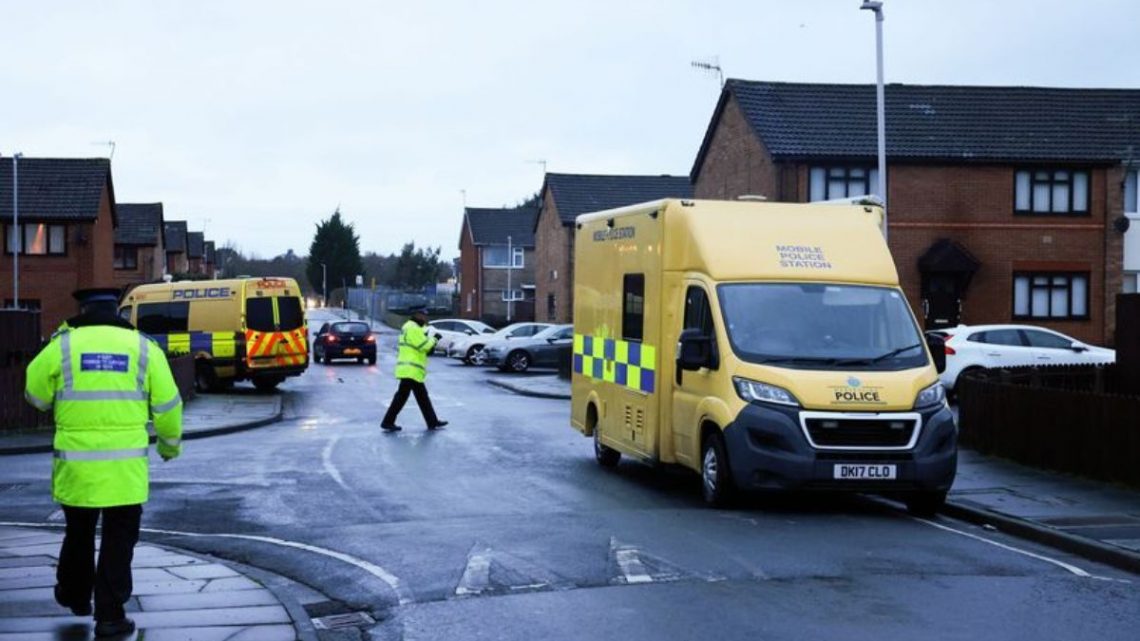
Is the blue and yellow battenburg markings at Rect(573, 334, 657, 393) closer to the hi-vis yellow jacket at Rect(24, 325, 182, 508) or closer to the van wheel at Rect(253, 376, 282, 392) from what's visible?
the hi-vis yellow jacket at Rect(24, 325, 182, 508)

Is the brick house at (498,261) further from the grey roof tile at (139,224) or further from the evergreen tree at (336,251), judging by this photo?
the evergreen tree at (336,251)

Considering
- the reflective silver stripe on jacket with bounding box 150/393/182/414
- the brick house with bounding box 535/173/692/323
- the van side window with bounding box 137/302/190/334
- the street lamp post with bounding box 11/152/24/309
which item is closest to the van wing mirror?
the reflective silver stripe on jacket with bounding box 150/393/182/414

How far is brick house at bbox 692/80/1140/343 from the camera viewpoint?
36906 mm

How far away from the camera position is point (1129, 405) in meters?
12.9

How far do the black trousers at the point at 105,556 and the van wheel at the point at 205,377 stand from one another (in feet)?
78.3

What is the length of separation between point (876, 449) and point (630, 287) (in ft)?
12.5

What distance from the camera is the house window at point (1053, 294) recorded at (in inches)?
1474

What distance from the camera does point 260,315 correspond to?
30.2 m

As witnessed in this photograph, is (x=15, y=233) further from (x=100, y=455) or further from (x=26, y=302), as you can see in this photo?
(x=100, y=455)

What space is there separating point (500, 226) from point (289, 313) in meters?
52.2

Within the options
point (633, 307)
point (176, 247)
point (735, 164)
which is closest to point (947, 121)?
point (735, 164)

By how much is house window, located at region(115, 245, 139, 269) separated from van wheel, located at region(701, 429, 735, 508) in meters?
64.8

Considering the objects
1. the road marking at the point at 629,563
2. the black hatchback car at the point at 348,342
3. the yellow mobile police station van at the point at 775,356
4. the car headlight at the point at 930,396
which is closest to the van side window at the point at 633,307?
the yellow mobile police station van at the point at 775,356

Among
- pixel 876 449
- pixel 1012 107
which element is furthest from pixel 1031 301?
pixel 876 449
